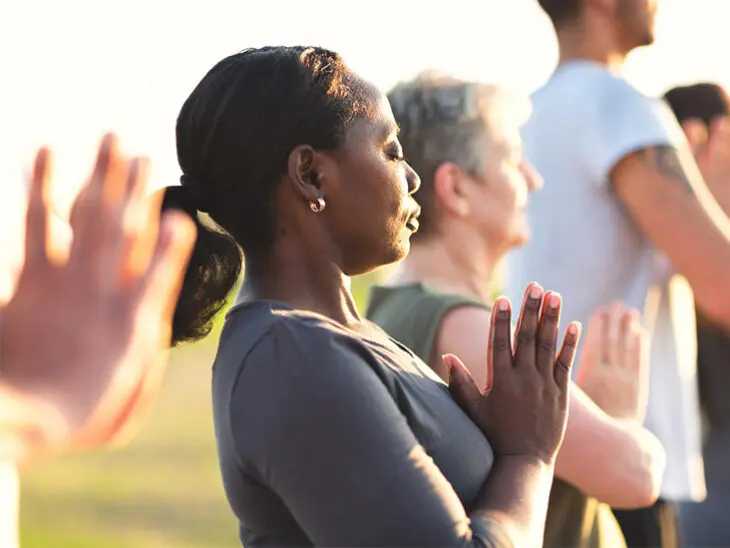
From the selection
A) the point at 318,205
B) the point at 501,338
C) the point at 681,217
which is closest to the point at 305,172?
the point at 318,205

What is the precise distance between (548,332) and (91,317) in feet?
3.11

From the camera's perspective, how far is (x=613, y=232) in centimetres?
315

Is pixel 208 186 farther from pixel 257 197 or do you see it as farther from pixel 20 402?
pixel 20 402

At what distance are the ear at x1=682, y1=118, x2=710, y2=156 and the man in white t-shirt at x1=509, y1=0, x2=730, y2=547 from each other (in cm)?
65

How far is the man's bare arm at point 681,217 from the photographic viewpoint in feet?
9.84

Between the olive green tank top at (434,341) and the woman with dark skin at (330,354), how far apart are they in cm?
50

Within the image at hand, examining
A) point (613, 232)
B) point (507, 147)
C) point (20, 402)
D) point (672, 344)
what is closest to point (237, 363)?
point (20, 402)

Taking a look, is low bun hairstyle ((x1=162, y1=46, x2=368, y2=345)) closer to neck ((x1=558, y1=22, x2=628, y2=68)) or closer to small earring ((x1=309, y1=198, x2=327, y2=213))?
small earring ((x1=309, y1=198, x2=327, y2=213))

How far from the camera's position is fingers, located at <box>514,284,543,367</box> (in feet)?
6.32

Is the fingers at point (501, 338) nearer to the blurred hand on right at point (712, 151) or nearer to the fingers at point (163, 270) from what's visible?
the fingers at point (163, 270)

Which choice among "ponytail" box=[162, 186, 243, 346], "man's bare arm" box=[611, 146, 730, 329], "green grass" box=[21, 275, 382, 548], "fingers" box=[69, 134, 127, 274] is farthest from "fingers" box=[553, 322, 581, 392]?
"green grass" box=[21, 275, 382, 548]

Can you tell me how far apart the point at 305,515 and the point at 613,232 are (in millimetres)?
1688

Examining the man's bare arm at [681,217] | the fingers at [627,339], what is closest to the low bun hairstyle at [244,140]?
the fingers at [627,339]

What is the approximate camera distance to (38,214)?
1213 mm
